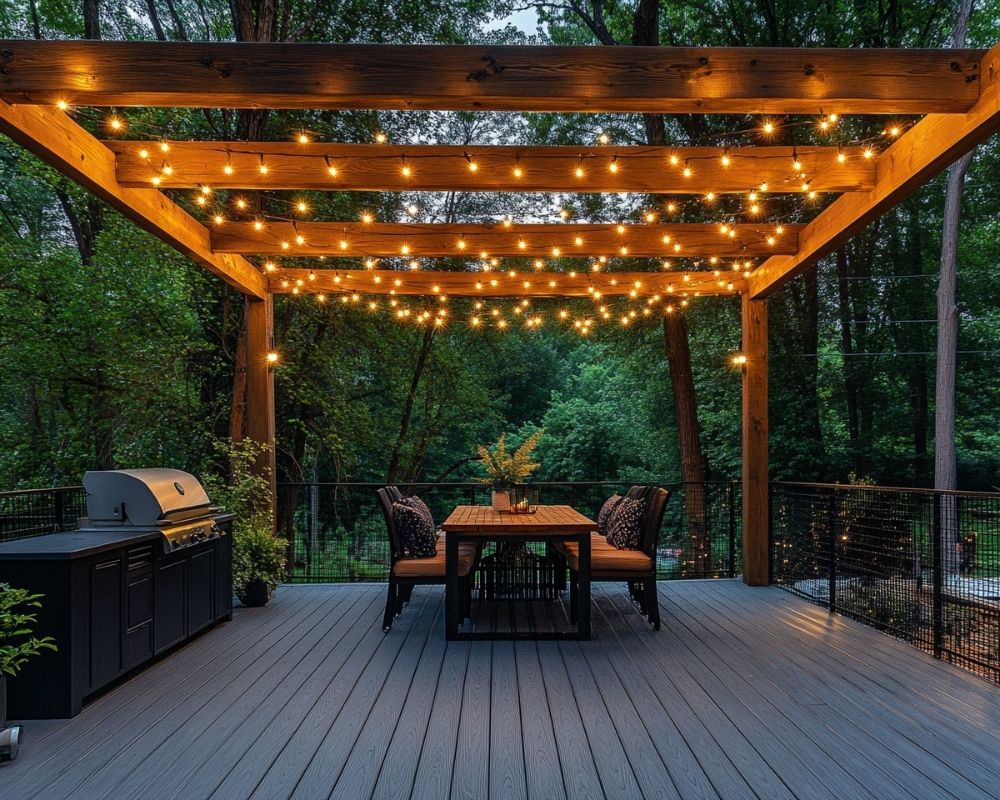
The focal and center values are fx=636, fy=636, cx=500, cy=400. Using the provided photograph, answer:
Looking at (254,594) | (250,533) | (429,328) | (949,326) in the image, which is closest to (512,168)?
(250,533)

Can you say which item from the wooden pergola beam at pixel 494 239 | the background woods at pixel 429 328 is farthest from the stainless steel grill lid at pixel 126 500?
the background woods at pixel 429 328

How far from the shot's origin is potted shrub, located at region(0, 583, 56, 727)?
2.60 metres

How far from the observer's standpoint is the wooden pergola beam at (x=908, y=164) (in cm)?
260

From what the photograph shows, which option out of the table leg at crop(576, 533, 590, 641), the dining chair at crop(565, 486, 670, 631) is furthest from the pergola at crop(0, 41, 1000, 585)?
the table leg at crop(576, 533, 590, 641)

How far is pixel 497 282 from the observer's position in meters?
5.59

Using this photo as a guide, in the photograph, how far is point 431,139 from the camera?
9898mm

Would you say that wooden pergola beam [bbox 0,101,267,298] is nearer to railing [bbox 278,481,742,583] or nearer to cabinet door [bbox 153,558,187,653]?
cabinet door [bbox 153,558,187,653]

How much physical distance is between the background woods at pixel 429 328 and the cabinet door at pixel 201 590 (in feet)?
10.6

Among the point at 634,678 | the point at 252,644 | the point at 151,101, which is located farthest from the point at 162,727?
the point at 151,101

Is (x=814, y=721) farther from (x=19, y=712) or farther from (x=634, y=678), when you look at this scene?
(x=19, y=712)

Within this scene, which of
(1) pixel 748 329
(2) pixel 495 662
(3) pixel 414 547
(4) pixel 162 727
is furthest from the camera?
(1) pixel 748 329

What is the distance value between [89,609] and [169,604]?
76 cm

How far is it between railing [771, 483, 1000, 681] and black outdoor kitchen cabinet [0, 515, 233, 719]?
4435 millimetres

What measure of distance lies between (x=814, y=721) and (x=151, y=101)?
3898 millimetres
